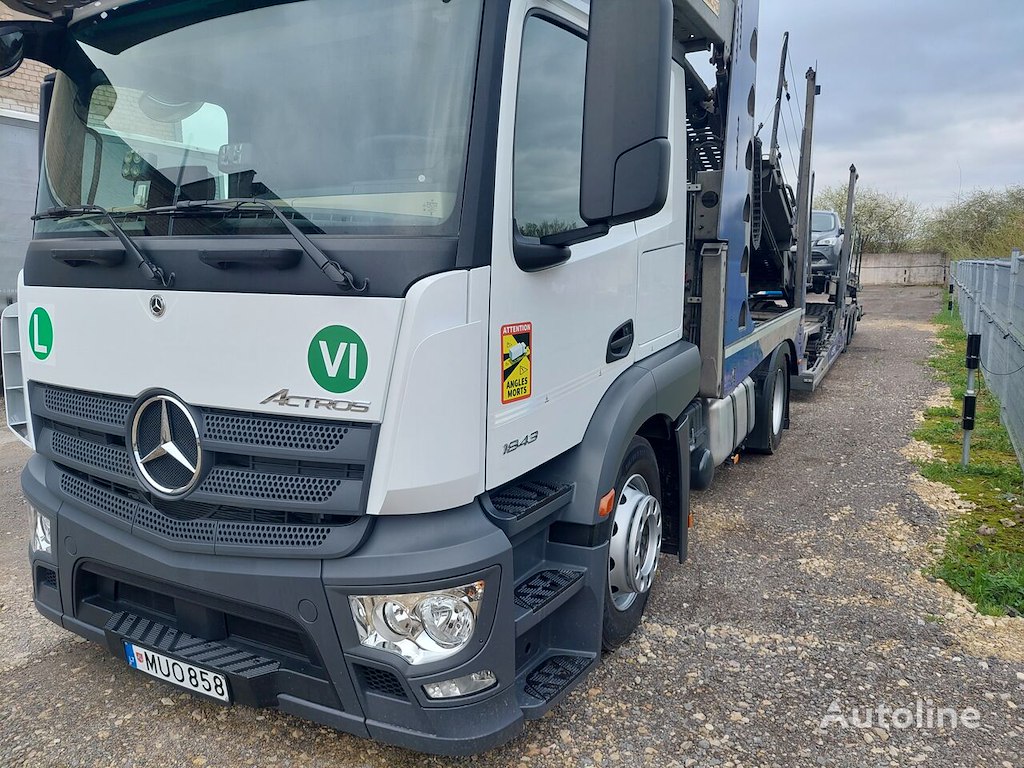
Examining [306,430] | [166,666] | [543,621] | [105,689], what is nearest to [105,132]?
[306,430]

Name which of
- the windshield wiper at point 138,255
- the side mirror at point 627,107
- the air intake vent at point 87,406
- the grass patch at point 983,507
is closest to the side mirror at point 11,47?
the windshield wiper at point 138,255

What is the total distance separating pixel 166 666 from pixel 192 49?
204cm

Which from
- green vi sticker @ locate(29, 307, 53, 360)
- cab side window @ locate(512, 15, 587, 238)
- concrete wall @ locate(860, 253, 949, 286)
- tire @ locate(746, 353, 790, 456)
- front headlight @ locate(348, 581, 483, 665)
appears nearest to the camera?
front headlight @ locate(348, 581, 483, 665)

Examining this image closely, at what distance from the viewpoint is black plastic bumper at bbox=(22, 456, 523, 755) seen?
2.16m

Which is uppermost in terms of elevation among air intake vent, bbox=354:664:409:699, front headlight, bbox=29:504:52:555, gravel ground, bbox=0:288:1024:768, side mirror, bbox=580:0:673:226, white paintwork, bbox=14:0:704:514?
side mirror, bbox=580:0:673:226

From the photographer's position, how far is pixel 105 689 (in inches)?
120

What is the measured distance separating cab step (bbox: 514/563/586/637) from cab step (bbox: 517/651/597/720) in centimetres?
22

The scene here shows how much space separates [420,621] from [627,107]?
5.17 ft

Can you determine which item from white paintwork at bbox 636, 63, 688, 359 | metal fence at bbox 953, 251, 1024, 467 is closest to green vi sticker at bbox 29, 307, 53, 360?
white paintwork at bbox 636, 63, 688, 359

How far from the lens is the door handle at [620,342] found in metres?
3.04

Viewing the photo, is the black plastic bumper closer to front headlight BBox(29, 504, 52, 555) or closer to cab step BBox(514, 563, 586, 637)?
cab step BBox(514, 563, 586, 637)

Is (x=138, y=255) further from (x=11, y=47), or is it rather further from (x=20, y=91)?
(x=20, y=91)

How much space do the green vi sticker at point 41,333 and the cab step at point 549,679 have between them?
82.1 inches

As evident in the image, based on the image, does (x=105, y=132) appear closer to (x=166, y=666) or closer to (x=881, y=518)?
(x=166, y=666)
